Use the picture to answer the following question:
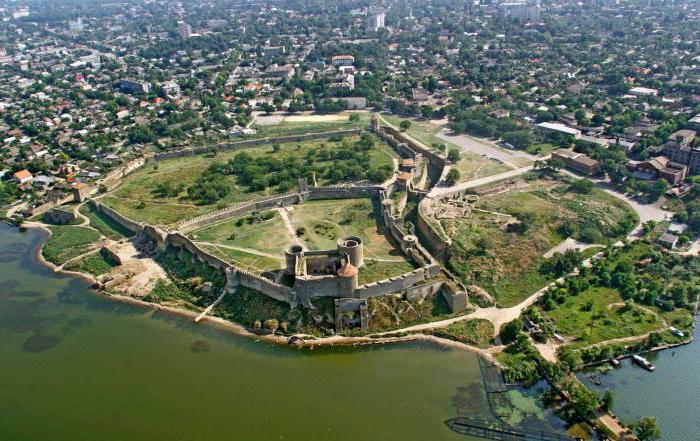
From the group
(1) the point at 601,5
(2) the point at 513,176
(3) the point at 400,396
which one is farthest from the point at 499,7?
(3) the point at 400,396

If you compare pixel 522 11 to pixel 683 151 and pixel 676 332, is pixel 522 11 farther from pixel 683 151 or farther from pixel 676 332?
pixel 676 332

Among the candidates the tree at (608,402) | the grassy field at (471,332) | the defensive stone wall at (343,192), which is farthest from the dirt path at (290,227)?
the tree at (608,402)

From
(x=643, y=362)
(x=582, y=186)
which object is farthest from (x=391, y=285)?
(x=582, y=186)

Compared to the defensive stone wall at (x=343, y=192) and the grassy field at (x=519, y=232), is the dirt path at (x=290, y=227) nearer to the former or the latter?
the defensive stone wall at (x=343, y=192)

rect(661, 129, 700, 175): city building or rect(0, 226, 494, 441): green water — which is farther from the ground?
rect(661, 129, 700, 175): city building

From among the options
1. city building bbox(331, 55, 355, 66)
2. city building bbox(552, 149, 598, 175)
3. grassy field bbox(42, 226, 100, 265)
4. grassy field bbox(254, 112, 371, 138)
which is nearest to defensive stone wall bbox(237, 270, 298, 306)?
grassy field bbox(42, 226, 100, 265)

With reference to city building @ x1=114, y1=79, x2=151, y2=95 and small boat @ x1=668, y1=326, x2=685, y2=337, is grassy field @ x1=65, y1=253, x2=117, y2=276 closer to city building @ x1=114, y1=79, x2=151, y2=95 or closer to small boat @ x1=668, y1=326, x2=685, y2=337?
small boat @ x1=668, y1=326, x2=685, y2=337
